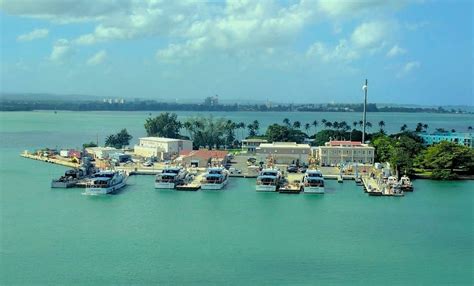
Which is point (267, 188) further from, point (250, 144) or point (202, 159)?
point (250, 144)

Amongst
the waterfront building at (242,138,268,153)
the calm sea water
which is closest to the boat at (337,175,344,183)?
the calm sea water

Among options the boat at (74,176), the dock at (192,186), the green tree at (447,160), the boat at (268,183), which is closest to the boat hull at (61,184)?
→ the boat at (74,176)

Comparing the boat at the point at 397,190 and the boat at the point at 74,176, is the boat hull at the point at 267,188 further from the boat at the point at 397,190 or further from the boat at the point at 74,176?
the boat at the point at 74,176

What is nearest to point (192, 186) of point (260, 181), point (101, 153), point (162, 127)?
point (260, 181)

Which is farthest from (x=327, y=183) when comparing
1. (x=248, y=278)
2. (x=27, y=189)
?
(x=248, y=278)

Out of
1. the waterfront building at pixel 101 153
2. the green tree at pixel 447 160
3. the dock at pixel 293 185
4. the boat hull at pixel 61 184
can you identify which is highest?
the green tree at pixel 447 160

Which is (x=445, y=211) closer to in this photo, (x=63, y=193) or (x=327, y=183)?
(x=327, y=183)
